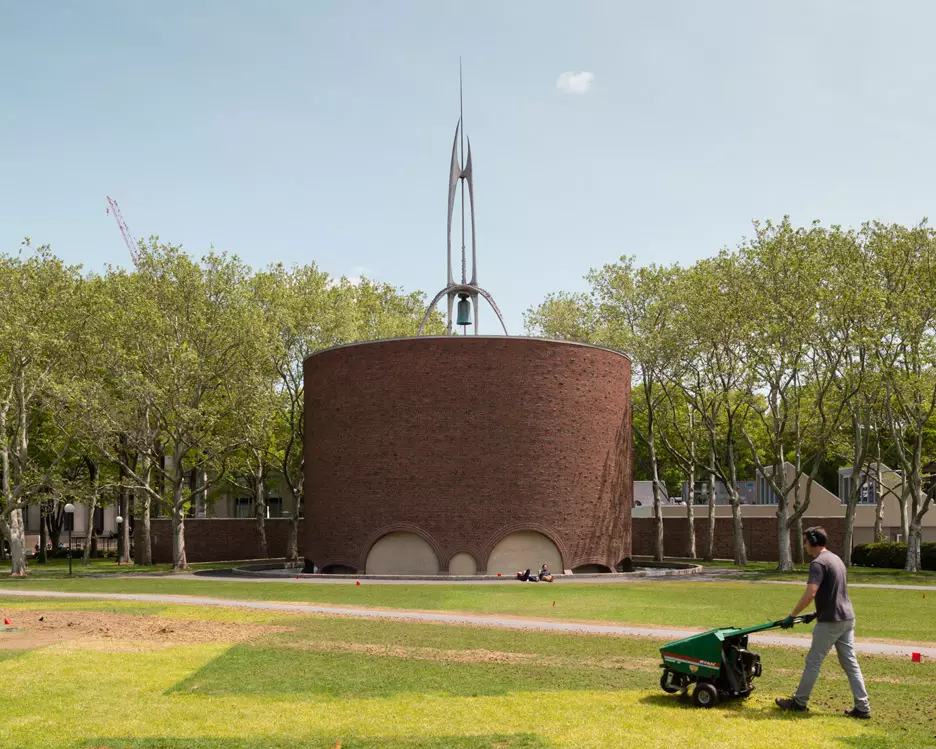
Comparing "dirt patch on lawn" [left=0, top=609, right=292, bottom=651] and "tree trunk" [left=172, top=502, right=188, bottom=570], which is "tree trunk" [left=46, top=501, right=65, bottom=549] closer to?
"tree trunk" [left=172, top=502, right=188, bottom=570]

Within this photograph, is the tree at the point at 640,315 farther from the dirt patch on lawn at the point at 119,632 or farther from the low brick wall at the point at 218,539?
the dirt patch on lawn at the point at 119,632

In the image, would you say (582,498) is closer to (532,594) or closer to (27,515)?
(532,594)

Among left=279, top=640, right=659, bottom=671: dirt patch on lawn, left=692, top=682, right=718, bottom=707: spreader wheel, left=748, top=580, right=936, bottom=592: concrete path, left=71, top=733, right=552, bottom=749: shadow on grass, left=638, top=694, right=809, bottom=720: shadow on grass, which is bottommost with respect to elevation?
left=748, top=580, right=936, bottom=592: concrete path

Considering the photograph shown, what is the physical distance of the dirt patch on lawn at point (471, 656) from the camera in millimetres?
14469

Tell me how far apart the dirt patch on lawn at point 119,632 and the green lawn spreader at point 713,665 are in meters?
8.57

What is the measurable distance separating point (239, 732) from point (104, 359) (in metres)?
37.5

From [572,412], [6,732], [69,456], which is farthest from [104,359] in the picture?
[6,732]

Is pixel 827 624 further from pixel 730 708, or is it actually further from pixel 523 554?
pixel 523 554

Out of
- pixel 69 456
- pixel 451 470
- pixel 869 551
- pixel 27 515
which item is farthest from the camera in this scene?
pixel 27 515

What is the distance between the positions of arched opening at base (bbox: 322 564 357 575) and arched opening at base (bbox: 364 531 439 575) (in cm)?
98

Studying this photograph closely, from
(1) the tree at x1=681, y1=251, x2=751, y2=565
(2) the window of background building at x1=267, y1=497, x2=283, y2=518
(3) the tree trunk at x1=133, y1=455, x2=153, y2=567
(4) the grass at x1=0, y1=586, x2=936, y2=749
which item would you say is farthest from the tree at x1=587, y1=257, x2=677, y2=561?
(2) the window of background building at x1=267, y1=497, x2=283, y2=518

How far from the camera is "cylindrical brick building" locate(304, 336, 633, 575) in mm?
39688

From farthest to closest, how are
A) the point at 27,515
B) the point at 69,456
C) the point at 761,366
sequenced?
the point at 27,515 → the point at 69,456 → the point at 761,366

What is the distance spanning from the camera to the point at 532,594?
2950 cm
